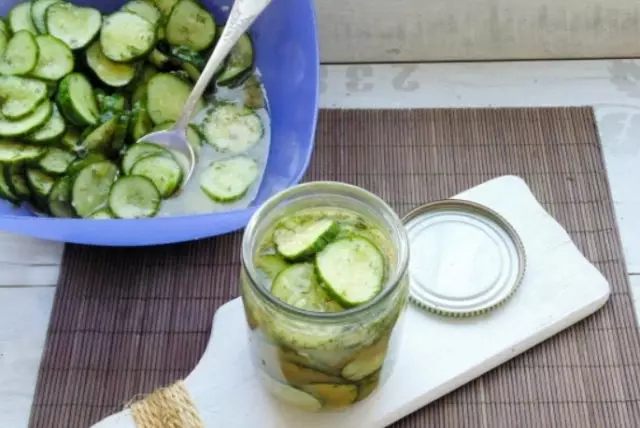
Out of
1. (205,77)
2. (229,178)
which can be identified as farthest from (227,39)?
(229,178)

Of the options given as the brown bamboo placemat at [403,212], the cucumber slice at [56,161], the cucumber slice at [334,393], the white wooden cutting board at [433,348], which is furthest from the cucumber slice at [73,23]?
the cucumber slice at [334,393]

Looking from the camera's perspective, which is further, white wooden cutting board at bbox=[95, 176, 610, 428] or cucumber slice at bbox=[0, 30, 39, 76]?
cucumber slice at bbox=[0, 30, 39, 76]

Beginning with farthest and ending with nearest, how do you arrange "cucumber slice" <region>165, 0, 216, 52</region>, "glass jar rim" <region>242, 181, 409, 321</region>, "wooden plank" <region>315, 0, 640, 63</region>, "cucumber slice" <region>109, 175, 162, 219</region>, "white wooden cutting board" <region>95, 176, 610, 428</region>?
1. "wooden plank" <region>315, 0, 640, 63</region>
2. "cucumber slice" <region>165, 0, 216, 52</region>
3. "cucumber slice" <region>109, 175, 162, 219</region>
4. "white wooden cutting board" <region>95, 176, 610, 428</region>
5. "glass jar rim" <region>242, 181, 409, 321</region>

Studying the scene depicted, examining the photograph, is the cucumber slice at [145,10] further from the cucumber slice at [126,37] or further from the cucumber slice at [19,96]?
the cucumber slice at [19,96]

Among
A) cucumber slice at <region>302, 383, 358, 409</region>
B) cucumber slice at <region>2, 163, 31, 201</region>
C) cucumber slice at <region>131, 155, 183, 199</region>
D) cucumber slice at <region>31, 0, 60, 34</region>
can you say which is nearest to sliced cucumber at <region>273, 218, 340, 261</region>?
cucumber slice at <region>302, 383, 358, 409</region>

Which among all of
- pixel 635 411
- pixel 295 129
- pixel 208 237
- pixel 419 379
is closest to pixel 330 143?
pixel 295 129

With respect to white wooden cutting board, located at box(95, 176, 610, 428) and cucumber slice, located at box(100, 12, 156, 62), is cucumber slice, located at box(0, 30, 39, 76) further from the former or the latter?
white wooden cutting board, located at box(95, 176, 610, 428)
